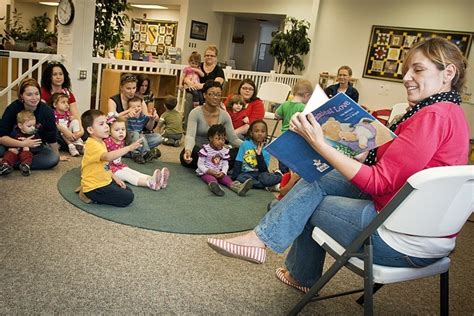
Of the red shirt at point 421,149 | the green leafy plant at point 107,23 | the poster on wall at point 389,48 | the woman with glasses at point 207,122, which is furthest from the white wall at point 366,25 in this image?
the red shirt at point 421,149

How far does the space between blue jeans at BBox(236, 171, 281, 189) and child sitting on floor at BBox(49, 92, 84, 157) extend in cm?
157

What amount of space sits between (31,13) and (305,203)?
41.9 feet

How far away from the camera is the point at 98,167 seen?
2.59 metres

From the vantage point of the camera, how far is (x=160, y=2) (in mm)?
9547

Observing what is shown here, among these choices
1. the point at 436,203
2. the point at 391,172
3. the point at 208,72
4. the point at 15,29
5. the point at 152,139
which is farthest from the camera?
the point at 15,29

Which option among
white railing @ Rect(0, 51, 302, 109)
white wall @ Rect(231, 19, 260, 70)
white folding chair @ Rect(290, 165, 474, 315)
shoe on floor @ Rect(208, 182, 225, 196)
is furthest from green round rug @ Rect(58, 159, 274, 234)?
white wall @ Rect(231, 19, 260, 70)

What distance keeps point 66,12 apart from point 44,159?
2.07 meters

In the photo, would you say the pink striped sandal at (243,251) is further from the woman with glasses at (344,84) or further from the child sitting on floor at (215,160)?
the woman with glasses at (344,84)

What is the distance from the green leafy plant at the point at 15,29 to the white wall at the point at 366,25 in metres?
6.17

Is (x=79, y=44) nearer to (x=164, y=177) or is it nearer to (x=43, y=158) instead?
(x=43, y=158)

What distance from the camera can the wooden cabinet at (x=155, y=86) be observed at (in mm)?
5000

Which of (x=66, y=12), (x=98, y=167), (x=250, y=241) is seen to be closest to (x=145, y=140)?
(x=98, y=167)

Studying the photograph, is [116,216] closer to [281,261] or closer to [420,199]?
[281,261]

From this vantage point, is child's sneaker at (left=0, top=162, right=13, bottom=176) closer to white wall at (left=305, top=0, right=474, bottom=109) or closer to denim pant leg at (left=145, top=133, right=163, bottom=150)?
denim pant leg at (left=145, top=133, right=163, bottom=150)
